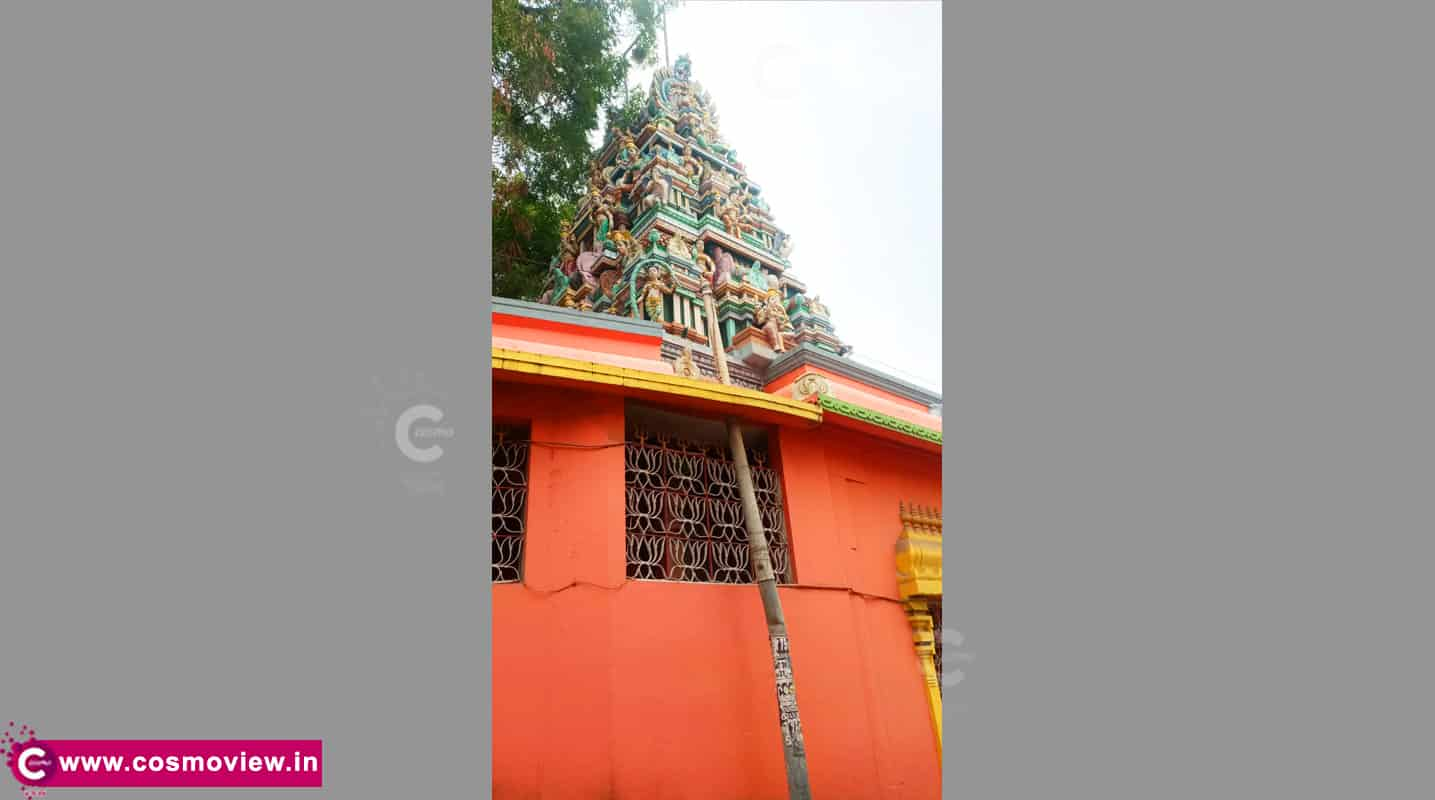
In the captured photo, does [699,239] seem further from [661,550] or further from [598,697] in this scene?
[598,697]

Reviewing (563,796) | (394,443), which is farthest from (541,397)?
(394,443)

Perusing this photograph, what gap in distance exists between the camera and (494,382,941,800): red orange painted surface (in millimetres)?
3553

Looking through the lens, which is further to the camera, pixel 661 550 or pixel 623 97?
pixel 623 97

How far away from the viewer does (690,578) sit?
4633 mm

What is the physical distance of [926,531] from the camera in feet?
17.7

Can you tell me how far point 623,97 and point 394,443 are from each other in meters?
10.9

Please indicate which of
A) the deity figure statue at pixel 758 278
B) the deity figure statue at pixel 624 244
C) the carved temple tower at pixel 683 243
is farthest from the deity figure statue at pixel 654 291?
the deity figure statue at pixel 758 278

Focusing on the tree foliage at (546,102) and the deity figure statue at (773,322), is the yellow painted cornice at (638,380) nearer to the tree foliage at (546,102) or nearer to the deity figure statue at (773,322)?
the deity figure statue at (773,322)

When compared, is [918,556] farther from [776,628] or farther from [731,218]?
[731,218]

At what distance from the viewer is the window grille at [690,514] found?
4.39 meters

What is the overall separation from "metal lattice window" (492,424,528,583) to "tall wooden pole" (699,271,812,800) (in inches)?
48.0

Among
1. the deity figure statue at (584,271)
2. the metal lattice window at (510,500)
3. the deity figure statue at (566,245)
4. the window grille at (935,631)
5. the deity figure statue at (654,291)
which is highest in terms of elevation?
the deity figure statue at (566,245)

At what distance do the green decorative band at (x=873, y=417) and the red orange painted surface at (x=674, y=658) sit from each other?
0.88ft

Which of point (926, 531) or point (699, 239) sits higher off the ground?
point (699, 239)
